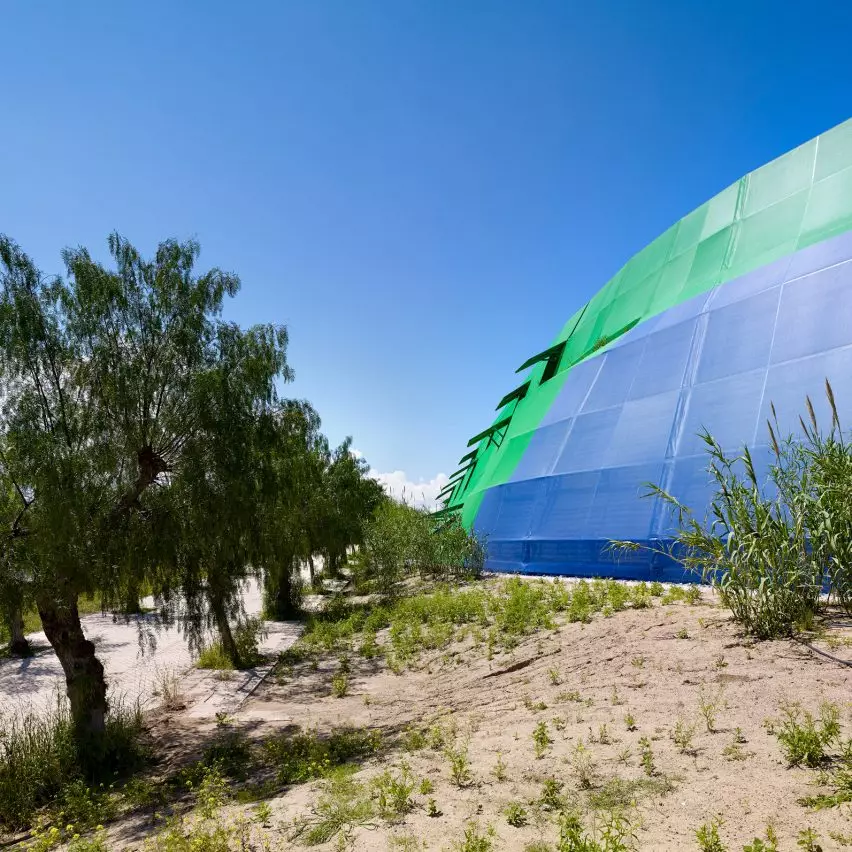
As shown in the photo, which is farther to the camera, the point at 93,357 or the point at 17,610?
the point at 93,357

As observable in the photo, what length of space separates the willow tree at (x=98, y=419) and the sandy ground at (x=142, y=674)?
996mm

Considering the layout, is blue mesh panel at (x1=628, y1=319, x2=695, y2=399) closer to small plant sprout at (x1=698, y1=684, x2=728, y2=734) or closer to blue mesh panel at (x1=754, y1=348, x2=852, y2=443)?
blue mesh panel at (x1=754, y1=348, x2=852, y2=443)

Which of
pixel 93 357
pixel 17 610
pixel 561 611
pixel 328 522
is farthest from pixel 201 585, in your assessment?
pixel 328 522

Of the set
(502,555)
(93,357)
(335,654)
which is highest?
(93,357)

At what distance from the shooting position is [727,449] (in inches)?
386

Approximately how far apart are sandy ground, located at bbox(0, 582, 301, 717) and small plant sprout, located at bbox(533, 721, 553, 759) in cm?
428

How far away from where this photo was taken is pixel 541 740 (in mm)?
4191

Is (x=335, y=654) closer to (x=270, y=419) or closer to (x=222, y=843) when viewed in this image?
(x=270, y=419)

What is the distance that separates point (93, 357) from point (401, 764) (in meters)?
5.16

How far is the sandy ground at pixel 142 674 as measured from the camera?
328 inches

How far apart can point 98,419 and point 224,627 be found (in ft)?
12.5

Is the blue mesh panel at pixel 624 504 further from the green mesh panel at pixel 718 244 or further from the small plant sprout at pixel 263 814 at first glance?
the small plant sprout at pixel 263 814

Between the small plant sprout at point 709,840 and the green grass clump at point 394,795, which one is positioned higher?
the small plant sprout at point 709,840

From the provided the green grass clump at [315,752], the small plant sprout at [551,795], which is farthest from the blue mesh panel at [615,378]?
the small plant sprout at [551,795]
